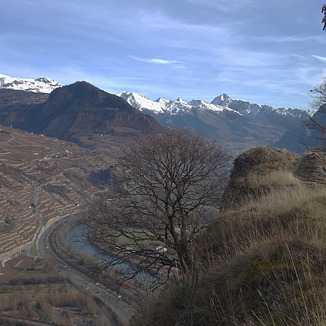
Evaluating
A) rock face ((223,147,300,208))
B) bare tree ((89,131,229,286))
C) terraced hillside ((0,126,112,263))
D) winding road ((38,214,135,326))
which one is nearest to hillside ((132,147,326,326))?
bare tree ((89,131,229,286))

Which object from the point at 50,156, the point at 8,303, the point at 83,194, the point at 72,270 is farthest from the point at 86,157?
the point at 8,303

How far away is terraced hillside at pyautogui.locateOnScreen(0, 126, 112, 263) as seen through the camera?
280 ft

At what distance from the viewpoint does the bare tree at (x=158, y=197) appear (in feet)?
33.6

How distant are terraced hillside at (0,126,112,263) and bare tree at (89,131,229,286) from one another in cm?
6608

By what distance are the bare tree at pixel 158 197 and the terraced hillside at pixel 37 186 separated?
66078mm

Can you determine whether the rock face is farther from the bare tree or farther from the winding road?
the winding road

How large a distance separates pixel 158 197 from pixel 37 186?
126 meters

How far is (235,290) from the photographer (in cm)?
380

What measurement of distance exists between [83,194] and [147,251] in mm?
121658

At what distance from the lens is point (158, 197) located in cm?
1121

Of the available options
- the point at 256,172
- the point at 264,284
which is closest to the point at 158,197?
the point at 256,172

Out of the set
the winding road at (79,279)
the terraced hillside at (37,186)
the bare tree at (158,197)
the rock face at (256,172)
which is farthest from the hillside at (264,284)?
the terraced hillside at (37,186)

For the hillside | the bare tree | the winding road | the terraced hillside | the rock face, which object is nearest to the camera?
the hillside

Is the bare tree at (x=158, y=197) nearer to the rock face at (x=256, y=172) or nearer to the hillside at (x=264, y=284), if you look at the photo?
the rock face at (x=256, y=172)
